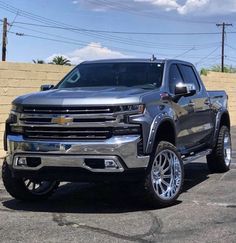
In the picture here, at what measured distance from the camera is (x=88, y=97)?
283 inches

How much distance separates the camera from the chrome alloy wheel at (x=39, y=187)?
8273mm

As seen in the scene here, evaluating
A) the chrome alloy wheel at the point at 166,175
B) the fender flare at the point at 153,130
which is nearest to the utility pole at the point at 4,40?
the chrome alloy wheel at the point at 166,175

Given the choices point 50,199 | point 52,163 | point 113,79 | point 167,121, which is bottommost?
point 50,199

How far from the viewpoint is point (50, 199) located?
8.49 meters

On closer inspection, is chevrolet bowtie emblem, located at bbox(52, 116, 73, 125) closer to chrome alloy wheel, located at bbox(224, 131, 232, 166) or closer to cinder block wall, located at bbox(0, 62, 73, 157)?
chrome alloy wheel, located at bbox(224, 131, 232, 166)

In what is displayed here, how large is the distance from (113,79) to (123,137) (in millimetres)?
1615

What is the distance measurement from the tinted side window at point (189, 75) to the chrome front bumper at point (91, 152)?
2.75m

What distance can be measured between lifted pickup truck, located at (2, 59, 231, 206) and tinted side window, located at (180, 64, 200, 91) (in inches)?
36.9

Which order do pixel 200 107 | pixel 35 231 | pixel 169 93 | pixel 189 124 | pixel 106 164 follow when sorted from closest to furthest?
1. pixel 35 231
2. pixel 106 164
3. pixel 169 93
4. pixel 189 124
5. pixel 200 107

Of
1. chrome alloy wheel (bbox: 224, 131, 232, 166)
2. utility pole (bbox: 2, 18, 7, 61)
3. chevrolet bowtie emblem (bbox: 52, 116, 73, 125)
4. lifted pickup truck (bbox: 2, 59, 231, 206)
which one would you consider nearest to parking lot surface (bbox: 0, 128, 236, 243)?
lifted pickup truck (bbox: 2, 59, 231, 206)

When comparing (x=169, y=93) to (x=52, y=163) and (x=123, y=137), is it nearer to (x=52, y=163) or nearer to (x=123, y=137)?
(x=123, y=137)

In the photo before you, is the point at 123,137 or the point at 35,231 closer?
the point at 35,231

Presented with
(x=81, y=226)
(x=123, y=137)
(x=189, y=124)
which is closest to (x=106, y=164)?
(x=123, y=137)

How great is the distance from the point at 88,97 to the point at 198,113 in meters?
2.74
